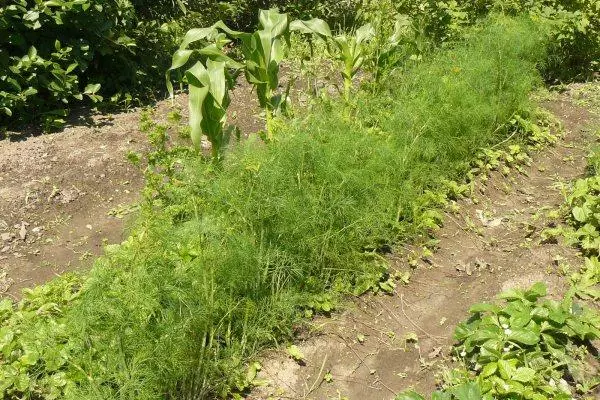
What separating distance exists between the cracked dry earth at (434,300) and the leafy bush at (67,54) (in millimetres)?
3117

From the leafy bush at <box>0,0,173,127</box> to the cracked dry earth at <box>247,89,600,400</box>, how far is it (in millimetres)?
3117

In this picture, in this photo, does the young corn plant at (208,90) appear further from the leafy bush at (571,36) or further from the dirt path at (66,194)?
the leafy bush at (571,36)

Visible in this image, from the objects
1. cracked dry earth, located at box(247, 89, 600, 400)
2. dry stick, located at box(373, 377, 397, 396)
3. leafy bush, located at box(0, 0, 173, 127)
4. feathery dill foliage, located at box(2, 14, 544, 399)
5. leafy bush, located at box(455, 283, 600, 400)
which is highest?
leafy bush, located at box(0, 0, 173, 127)

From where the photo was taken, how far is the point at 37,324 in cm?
245

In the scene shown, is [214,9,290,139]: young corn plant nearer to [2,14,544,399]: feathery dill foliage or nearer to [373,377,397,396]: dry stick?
[2,14,544,399]: feathery dill foliage

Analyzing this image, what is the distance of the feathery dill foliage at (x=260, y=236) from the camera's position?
2281 millimetres

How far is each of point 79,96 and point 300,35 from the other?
2710 mm

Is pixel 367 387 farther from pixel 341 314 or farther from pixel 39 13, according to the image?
pixel 39 13

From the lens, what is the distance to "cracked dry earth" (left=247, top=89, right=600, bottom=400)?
279 cm

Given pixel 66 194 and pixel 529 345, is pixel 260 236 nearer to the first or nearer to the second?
pixel 529 345

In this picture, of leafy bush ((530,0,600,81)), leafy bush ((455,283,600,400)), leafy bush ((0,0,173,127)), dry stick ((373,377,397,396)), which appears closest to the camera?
leafy bush ((455,283,600,400))

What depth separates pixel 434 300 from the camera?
3.28 meters

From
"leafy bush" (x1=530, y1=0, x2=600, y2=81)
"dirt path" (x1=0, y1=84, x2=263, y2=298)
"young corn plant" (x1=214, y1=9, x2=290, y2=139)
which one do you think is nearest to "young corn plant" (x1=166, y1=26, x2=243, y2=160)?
"young corn plant" (x1=214, y1=9, x2=290, y2=139)

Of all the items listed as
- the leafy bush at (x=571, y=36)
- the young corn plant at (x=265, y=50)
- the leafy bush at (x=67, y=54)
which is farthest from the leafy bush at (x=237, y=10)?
the young corn plant at (x=265, y=50)
